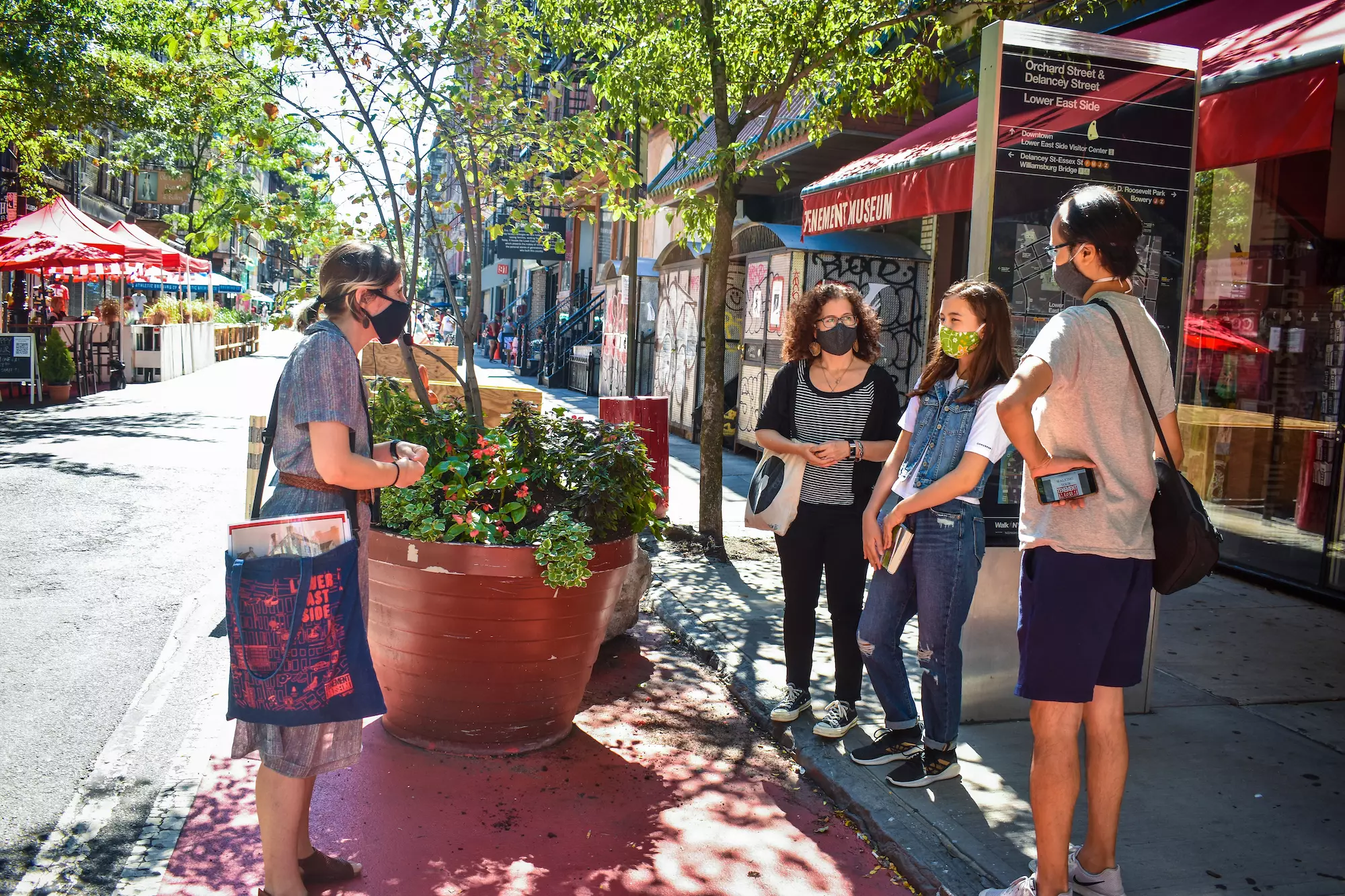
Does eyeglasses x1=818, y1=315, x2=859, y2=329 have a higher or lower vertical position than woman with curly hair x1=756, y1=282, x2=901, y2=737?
higher

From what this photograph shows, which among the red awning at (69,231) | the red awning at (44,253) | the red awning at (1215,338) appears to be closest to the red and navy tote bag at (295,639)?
the red awning at (1215,338)

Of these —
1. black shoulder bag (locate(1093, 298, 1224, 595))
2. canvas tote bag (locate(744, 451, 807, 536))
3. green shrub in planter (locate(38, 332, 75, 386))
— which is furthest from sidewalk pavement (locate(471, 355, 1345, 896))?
green shrub in planter (locate(38, 332, 75, 386))

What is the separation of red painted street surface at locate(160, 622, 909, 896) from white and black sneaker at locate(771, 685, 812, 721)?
0.14m

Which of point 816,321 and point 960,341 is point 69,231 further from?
point 960,341

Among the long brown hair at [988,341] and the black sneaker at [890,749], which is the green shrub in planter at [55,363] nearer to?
the black sneaker at [890,749]

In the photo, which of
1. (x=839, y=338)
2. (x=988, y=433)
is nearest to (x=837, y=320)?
(x=839, y=338)

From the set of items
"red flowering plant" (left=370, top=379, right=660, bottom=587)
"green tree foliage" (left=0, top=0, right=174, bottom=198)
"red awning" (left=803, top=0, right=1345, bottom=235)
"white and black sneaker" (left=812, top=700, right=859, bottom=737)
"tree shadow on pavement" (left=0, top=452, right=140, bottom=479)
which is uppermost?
"green tree foliage" (left=0, top=0, right=174, bottom=198)

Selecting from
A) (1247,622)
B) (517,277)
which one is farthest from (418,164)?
(517,277)

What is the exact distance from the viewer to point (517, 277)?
5100 centimetres

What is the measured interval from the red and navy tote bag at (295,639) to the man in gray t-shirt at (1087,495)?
5.95 ft

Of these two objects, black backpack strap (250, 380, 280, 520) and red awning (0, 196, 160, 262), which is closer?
black backpack strap (250, 380, 280, 520)

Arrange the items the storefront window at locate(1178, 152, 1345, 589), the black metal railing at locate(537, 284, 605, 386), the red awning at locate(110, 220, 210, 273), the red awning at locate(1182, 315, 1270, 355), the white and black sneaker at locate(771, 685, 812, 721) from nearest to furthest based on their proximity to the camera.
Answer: the white and black sneaker at locate(771, 685, 812, 721) → the storefront window at locate(1178, 152, 1345, 589) → the red awning at locate(1182, 315, 1270, 355) → the red awning at locate(110, 220, 210, 273) → the black metal railing at locate(537, 284, 605, 386)

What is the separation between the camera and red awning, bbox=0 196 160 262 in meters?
18.8

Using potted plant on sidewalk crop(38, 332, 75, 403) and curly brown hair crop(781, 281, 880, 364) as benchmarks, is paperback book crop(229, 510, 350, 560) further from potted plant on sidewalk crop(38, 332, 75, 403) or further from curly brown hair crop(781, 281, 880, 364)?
potted plant on sidewalk crop(38, 332, 75, 403)
